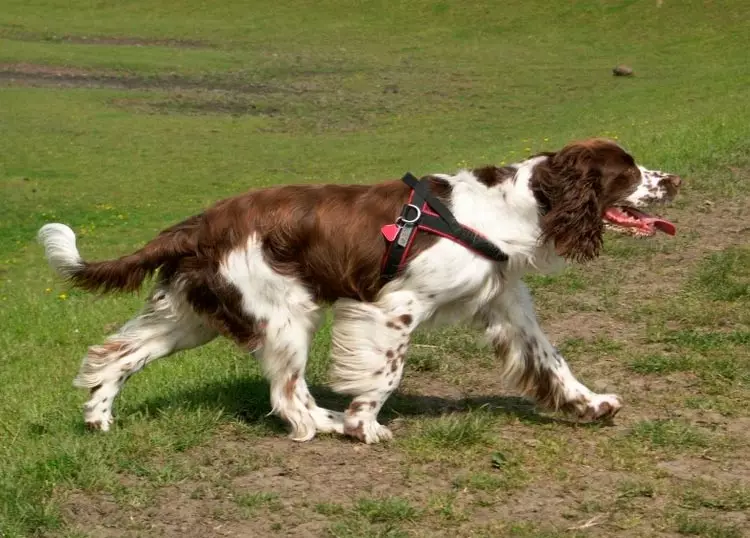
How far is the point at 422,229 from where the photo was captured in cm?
531

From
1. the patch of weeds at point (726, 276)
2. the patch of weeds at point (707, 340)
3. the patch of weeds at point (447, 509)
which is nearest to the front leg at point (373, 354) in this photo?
the patch of weeds at point (447, 509)

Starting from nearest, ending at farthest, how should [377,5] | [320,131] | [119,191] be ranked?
[119,191] < [320,131] < [377,5]

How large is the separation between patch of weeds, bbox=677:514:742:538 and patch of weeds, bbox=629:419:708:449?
0.87 m

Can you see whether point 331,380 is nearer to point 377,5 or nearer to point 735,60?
point 735,60

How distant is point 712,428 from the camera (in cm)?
→ 541

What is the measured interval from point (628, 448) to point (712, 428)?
1.69ft

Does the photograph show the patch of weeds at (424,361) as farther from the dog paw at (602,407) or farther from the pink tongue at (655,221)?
the pink tongue at (655,221)

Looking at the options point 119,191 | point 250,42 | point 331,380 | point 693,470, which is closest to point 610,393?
point 693,470

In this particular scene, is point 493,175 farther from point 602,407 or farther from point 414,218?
point 602,407

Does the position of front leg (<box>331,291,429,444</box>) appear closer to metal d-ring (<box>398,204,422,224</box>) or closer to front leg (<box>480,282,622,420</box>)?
metal d-ring (<box>398,204,422,224</box>)

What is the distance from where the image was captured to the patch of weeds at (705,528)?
417 cm

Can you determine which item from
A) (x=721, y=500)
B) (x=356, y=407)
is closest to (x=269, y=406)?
(x=356, y=407)

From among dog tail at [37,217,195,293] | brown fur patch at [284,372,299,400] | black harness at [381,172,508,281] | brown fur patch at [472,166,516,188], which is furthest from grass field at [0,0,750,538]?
brown fur patch at [472,166,516,188]

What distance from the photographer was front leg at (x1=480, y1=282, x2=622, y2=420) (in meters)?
5.65
